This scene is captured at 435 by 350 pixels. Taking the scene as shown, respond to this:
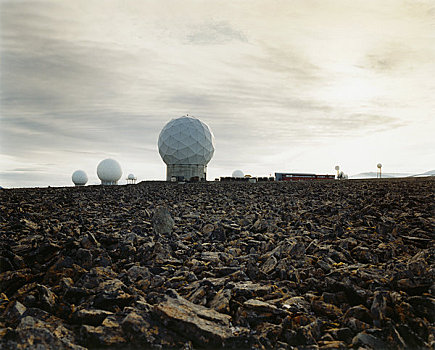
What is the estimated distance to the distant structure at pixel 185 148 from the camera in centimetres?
4188

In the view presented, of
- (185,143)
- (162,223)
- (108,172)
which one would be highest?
(185,143)

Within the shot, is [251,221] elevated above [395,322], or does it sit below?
above

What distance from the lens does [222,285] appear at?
136 inches

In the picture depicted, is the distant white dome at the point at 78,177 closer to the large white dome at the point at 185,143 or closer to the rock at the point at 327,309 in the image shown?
the large white dome at the point at 185,143

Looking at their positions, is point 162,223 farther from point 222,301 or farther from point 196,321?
point 196,321

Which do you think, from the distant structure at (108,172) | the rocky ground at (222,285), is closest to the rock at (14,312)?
the rocky ground at (222,285)

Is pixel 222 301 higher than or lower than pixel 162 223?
lower

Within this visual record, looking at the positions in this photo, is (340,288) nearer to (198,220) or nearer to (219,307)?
(219,307)

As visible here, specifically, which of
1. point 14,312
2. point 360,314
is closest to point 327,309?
point 360,314

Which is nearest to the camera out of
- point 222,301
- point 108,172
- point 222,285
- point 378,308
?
point 378,308

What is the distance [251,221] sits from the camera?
6684mm

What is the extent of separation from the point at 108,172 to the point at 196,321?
5853 centimetres

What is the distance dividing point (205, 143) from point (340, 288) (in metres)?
40.4

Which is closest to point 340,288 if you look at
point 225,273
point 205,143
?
point 225,273
